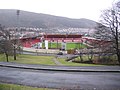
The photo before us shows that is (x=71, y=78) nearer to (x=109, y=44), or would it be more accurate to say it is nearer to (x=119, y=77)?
(x=119, y=77)

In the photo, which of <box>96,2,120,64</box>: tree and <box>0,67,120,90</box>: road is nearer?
<box>0,67,120,90</box>: road

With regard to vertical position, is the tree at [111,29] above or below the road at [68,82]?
above

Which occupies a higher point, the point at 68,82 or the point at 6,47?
the point at 6,47

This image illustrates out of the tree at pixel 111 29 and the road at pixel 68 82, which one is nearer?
the road at pixel 68 82

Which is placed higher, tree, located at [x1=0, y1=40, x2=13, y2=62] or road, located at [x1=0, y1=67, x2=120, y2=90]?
tree, located at [x1=0, y1=40, x2=13, y2=62]

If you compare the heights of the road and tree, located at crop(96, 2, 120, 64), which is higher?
tree, located at crop(96, 2, 120, 64)

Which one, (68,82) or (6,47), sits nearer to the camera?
(68,82)

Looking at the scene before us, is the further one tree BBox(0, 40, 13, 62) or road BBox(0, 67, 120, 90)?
tree BBox(0, 40, 13, 62)

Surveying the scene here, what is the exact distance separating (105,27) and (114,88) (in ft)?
68.1

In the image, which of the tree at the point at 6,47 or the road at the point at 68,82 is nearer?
the road at the point at 68,82

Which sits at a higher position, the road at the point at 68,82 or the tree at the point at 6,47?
the tree at the point at 6,47

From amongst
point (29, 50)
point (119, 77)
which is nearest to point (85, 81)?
point (119, 77)

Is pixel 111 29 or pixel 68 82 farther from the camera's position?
pixel 111 29

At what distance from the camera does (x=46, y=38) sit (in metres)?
86.8
